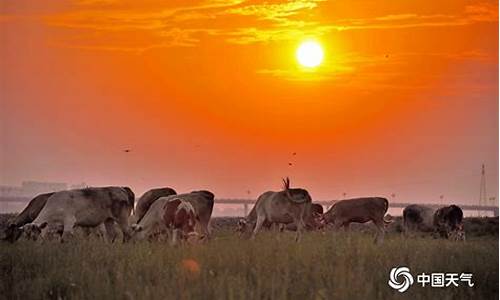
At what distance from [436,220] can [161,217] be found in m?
7.23

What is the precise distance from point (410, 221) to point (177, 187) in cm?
880

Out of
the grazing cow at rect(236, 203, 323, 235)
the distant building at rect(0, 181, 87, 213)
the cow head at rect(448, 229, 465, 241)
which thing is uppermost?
the distant building at rect(0, 181, 87, 213)

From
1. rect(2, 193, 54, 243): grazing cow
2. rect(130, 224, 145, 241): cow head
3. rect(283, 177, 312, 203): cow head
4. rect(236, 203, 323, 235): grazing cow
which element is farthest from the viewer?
rect(236, 203, 323, 235): grazing cow

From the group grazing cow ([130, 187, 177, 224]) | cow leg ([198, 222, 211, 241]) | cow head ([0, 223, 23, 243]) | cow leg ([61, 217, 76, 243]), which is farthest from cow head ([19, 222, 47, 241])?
grazing cow ([130, 187, 177, 224])

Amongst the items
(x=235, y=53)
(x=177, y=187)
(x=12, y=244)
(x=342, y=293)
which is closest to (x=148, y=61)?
(x=235, y=53)

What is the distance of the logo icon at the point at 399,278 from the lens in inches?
333

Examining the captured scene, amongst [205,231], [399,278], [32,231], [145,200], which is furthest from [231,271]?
[145,200]

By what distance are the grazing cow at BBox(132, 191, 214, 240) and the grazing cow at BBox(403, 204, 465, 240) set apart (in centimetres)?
439

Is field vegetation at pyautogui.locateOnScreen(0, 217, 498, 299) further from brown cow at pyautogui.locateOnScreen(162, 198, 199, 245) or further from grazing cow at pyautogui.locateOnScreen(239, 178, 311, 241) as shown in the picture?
grazing cow at pyautogui.locateOnScreen(239, 178, 311, 241)

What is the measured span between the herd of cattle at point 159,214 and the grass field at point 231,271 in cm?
162

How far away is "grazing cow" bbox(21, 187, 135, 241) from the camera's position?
11.5 metres

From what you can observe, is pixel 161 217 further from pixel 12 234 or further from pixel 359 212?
pixel 359 212

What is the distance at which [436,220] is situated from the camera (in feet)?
57.7

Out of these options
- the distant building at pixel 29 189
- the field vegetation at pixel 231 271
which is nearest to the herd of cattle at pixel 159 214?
the distant building at pixel 29 189
